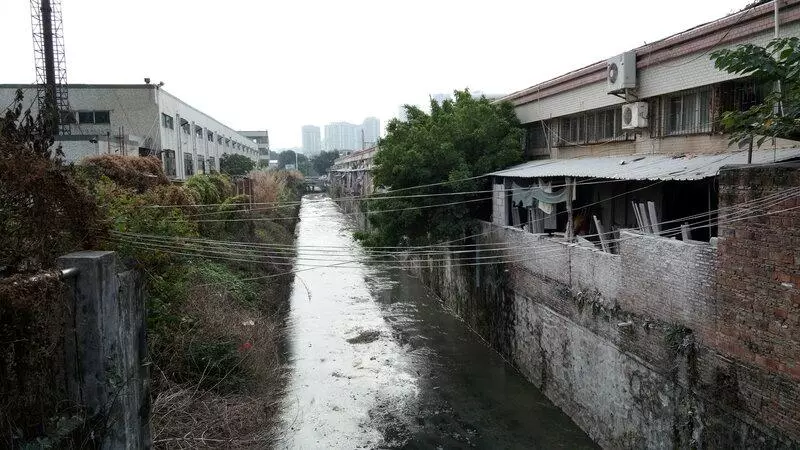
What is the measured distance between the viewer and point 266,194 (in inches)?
1058

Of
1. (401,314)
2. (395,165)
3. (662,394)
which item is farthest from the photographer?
(401,314)

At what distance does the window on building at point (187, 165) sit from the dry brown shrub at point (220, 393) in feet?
56.2

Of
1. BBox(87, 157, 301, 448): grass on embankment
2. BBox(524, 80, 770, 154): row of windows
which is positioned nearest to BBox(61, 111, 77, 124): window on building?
BBox(87, 157, 301, 448): grass on embankment

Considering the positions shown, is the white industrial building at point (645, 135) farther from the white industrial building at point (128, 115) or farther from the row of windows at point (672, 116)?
the white industrial building at point (128, 115)

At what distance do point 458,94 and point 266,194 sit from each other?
12455 millimetres

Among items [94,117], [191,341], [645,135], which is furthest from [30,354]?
[94,117]

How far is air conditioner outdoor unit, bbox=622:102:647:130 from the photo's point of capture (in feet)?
36.4

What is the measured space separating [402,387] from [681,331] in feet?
22.9

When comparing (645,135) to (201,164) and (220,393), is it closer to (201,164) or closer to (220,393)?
(220,393)

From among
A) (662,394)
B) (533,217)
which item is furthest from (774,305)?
(533,217)

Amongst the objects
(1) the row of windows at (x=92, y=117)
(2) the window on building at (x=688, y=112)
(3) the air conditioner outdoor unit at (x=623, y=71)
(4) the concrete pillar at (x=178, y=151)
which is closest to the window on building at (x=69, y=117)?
(1) the row of windows at (x=92, y=117)

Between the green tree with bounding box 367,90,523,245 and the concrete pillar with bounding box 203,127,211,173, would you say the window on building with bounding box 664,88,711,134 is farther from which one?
the concrete pillar with bounding box 203,127,211,173

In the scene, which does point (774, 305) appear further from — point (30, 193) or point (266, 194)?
point (266, 194)

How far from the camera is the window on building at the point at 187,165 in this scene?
29.3m
